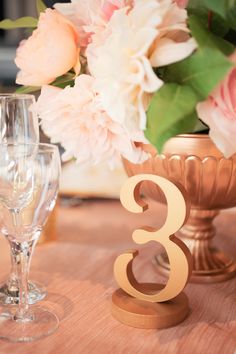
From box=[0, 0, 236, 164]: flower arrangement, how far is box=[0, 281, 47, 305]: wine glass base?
0.74 ft

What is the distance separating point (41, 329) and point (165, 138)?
293 millimetres

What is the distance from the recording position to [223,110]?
62cm

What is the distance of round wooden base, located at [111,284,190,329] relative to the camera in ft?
2.33

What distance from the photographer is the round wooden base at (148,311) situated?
709mm

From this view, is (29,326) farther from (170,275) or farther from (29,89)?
(29,89)

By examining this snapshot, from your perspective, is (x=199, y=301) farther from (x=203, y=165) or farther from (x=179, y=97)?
(x=179, y=97)

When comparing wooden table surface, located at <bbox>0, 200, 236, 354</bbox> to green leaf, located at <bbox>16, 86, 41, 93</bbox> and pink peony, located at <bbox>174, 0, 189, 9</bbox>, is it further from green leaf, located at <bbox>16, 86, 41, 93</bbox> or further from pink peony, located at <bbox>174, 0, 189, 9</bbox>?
pink peony, located at <bbox>174, 0, 189, 9</bbox>

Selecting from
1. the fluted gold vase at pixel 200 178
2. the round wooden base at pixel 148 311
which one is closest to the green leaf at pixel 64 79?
the fluted gold vase at pixel 200 178

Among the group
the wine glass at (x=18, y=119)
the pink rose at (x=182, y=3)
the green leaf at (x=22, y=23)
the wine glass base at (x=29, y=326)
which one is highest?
the pink rose at (x=182, y=3)

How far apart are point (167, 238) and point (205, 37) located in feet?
0.85

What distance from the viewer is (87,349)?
26.0 inches

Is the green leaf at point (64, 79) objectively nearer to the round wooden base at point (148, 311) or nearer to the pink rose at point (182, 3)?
the pink rose at point (182, 3)

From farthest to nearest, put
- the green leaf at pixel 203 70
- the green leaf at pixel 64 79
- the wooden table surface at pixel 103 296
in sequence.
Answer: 1. the green leaf at pixel 64 79
2. the wooden table surface at pixel 103 296
3. the green leaf at pixel 203 70

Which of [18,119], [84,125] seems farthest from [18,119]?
[84,125]
